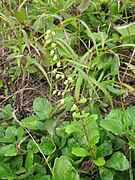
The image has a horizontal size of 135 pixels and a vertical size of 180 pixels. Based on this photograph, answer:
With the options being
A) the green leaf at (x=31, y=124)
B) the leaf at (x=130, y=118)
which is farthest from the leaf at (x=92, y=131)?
the green leaf at (x=31, y=124)

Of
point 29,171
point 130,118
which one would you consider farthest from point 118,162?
point 29,171

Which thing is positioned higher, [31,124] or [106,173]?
[31,124]

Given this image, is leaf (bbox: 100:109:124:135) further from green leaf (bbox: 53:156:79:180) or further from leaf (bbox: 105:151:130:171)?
green leaf (bbox: 53:156:79:180)

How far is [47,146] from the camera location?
1.34m

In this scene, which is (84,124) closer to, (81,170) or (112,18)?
(81,170)

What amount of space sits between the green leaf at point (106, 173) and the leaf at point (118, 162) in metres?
0.02

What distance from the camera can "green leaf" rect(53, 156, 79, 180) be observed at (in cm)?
117

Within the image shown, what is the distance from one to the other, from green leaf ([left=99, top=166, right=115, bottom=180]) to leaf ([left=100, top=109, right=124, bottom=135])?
0.13m

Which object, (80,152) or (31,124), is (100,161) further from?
(31,124)

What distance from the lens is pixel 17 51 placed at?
5.87 feet

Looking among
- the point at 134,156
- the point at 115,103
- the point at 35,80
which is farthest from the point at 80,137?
the point at 35,80

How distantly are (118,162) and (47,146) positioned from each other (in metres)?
0.26

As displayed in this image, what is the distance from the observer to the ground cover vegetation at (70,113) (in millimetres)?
1255

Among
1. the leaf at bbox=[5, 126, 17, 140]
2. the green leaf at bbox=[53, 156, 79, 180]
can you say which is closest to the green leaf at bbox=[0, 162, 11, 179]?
the leaf at bbox=[5, 126, 17, 140]
